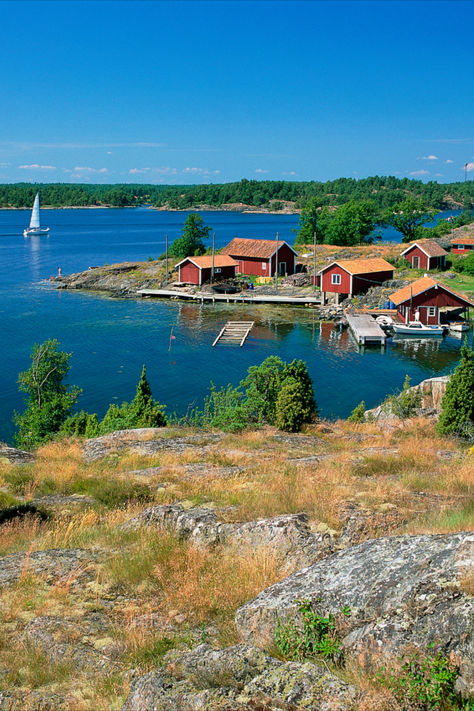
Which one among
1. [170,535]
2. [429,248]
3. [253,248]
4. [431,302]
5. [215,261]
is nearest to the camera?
[170,535]

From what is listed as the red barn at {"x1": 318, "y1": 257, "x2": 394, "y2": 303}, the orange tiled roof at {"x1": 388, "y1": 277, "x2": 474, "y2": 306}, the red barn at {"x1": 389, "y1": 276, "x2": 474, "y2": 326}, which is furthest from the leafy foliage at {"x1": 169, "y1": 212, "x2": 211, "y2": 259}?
the red barn at {"x1": 389, "y1": 276, "x2": 474, "y2": 326}

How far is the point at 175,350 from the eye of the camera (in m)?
47.3

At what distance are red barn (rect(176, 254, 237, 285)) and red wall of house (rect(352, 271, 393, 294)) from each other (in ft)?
57.1

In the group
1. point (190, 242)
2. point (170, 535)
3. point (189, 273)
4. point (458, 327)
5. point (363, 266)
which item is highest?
point (190, 242)

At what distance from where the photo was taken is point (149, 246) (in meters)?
127

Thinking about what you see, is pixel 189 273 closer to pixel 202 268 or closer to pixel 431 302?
pixel 202 268

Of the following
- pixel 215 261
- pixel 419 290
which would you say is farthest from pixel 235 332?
pixel 215 261

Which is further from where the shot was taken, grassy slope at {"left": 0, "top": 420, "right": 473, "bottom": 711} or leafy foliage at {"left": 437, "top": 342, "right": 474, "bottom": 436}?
leafy foliage at {"left": 437, "top": 342, "right": 474, "bottom": 436}

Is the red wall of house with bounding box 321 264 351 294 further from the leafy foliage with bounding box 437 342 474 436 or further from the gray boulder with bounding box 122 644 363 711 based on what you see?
the gray boulder with bounding box 122 644 363 711

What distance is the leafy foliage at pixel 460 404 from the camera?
20.3 m

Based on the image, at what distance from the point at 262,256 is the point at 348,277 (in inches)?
582

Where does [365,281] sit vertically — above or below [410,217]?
below

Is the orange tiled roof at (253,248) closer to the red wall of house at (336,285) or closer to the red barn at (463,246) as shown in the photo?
the red wall of house at (336,285)

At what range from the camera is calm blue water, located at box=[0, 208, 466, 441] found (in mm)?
36844
